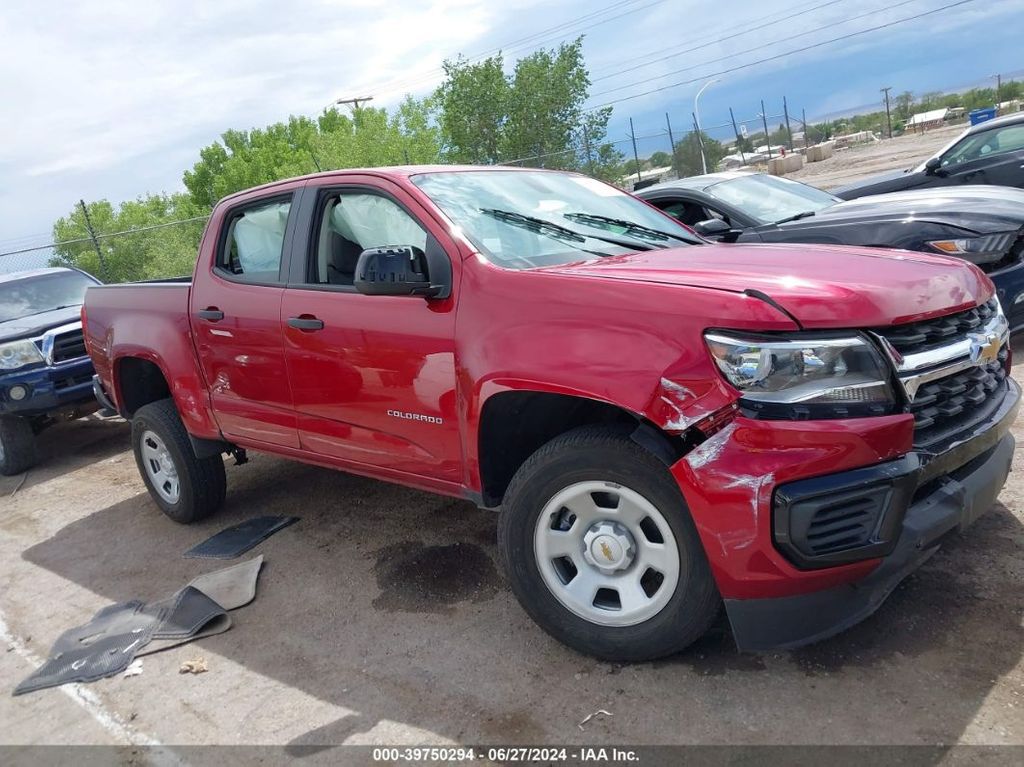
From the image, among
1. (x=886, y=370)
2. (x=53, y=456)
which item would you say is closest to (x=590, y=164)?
(x=53, y=456)

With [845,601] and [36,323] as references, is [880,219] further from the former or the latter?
[36,323]

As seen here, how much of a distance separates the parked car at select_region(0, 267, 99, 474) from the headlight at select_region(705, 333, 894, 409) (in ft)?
21.7

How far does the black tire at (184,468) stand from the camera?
5148 millimetres

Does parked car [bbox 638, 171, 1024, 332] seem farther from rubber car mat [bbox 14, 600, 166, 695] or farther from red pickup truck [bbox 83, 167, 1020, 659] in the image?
rubber car mat [bbox 14, 600, 166, 695]

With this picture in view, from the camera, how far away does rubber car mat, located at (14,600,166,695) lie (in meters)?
3.67

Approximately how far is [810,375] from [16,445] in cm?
721

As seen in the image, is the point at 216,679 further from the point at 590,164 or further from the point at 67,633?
the point at 590,164

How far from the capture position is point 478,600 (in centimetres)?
381

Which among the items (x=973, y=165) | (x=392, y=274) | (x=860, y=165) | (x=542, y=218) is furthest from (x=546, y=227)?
(x=860, y=165)

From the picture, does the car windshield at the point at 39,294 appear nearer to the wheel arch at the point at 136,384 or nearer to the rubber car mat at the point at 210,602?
the wheel arch at the point at 136,384

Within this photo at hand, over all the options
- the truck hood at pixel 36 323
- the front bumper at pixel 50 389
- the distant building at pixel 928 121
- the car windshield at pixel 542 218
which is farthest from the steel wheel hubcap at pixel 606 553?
the distant building at pixel 928 121

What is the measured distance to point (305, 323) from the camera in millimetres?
3949

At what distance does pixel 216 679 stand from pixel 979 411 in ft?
10.1

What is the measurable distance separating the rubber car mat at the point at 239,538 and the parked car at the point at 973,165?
6848 millimetres
